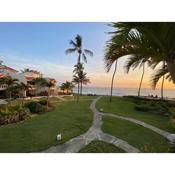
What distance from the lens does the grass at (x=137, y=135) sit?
360 centimetres

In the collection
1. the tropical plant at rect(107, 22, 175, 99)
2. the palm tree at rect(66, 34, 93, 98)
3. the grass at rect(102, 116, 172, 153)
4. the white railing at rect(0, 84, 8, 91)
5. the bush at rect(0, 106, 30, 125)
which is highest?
the palm tree at rect(66, 34, 93, 98)

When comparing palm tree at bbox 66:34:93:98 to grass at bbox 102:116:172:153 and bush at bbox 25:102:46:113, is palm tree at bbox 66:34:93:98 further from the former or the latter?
bush at bbox 25:102:46:113

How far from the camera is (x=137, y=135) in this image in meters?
4.45

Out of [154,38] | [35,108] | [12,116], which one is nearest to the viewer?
[154,38]

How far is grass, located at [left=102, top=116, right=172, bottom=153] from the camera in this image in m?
3.60

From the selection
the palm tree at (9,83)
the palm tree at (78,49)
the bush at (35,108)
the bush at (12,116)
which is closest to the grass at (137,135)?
the palm tree at (78,49)

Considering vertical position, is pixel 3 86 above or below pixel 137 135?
above

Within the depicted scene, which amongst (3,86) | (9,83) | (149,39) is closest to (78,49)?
(9,83)

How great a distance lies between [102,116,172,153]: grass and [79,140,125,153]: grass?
442 mm

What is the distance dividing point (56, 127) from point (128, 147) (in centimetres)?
225

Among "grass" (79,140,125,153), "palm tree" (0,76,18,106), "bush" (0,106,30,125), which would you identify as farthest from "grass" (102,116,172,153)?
"palm tree" (0,76,18,106)

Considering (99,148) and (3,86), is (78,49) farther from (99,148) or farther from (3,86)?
(99,148)

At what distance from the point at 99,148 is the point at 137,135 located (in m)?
1.24

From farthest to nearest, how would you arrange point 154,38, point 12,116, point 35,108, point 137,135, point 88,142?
point 35,108 → point 12,116 → point 137,135 → point 88,142 → point 154,38
